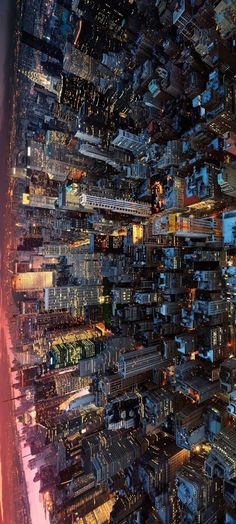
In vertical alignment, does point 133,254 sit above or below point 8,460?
above

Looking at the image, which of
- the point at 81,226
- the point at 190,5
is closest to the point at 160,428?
the point at 81,226

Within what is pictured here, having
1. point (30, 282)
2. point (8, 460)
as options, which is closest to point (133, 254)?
point (30, 282)

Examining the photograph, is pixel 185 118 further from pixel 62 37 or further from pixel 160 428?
pixel 160 428

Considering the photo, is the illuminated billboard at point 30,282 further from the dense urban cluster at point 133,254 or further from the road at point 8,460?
the road at point 8,460

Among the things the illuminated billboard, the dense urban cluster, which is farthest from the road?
the illuminated billboard

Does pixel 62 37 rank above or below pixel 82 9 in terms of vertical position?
above

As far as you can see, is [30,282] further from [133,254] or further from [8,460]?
[8,460]

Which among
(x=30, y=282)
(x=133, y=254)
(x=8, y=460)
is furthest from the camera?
(x=8, y=460)
